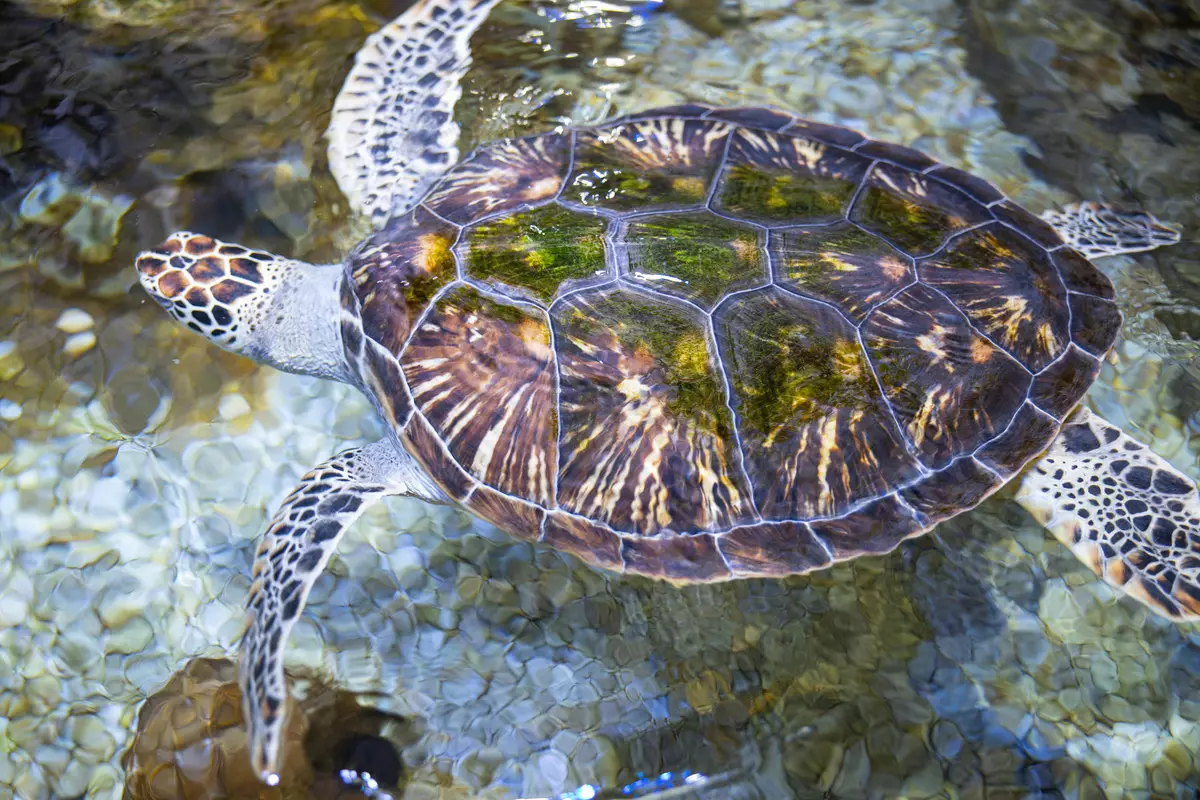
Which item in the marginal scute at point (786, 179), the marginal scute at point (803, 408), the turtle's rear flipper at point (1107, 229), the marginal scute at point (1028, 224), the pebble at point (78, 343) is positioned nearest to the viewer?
the marginal scute at point (803, 408)

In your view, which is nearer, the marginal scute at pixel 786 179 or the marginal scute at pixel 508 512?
the marginal scute at pixel 508 512

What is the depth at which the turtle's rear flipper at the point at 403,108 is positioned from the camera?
118 inches

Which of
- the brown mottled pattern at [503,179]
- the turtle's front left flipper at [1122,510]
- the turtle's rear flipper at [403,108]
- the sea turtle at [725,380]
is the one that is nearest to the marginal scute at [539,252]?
the sea turtle at [725,380]

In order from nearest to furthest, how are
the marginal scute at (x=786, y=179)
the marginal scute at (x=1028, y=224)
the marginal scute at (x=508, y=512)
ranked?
the marginal scute at (x=508, y=512) < the marginal scute at (x=786, y=179) < the marginal scute at (x=1028, y=224)

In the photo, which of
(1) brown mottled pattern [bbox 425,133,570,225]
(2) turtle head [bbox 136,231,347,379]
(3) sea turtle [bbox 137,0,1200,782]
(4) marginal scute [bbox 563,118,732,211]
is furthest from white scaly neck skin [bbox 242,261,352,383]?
(4) marginal scute [bbox 563,118,732,211]

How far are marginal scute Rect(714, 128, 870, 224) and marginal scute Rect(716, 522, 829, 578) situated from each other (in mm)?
898

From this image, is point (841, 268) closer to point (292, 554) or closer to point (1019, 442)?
point (1019, 442)

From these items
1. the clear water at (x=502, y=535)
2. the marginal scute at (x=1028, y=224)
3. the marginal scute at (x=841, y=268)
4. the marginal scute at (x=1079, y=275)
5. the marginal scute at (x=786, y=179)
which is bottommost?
the clear water at (x=502, y=535)

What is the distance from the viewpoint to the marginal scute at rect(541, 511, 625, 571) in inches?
84.7

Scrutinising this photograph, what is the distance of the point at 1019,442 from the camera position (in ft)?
7.11

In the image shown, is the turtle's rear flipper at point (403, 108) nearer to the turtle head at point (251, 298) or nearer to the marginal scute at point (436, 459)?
the turtle head at point (251, 298)

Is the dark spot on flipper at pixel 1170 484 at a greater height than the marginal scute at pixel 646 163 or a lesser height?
lesser

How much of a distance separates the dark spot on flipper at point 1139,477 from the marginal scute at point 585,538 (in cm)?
161

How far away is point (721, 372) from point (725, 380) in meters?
0.02
